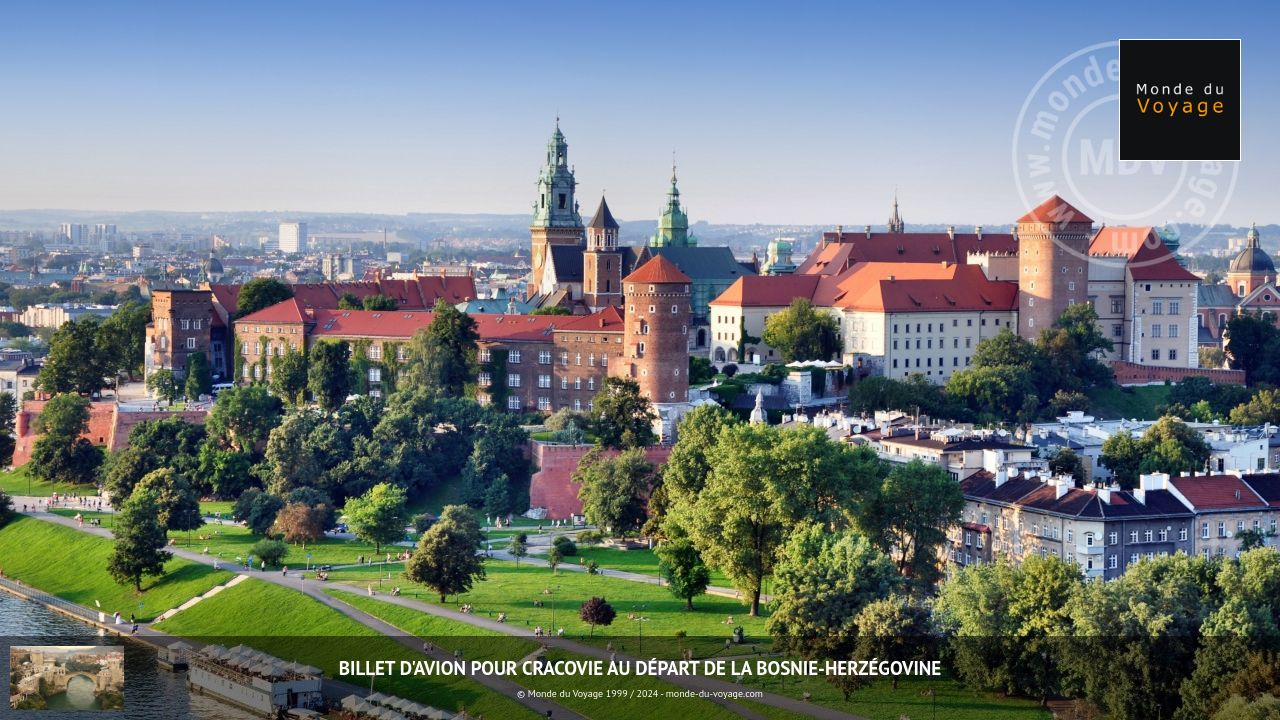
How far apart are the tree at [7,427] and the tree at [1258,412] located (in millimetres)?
52726

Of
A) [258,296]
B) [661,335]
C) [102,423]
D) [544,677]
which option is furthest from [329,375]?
[544,677]

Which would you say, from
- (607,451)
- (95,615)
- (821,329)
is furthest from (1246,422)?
(95,615)

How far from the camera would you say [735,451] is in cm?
6069

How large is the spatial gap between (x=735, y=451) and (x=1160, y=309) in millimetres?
40855

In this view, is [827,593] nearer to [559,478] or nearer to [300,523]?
[300,523]

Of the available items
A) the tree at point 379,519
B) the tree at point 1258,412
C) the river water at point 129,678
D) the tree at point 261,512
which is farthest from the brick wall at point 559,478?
the tree at point 1258,412

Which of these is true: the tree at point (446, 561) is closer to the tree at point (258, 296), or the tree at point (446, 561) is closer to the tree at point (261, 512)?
the tree at point (261, 512)

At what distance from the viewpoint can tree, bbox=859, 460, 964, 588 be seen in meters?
59.4

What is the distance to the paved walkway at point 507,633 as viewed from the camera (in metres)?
49.3

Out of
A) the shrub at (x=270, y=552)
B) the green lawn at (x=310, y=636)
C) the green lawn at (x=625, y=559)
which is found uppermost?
the shrub at (x=270, y=552)

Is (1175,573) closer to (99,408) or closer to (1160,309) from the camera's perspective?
(1160,309)

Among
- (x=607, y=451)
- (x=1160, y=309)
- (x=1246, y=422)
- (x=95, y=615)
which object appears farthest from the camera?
(x=1160, y=309)

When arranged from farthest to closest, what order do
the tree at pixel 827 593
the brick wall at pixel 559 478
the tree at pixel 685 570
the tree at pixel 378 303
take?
the tree at pixel 378 303 → the brick wall at pixel 559 478 → the tree at pixel 685 570 → the tree at pixel 827 593

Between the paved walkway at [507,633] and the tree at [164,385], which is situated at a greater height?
the tree at [164,385]
